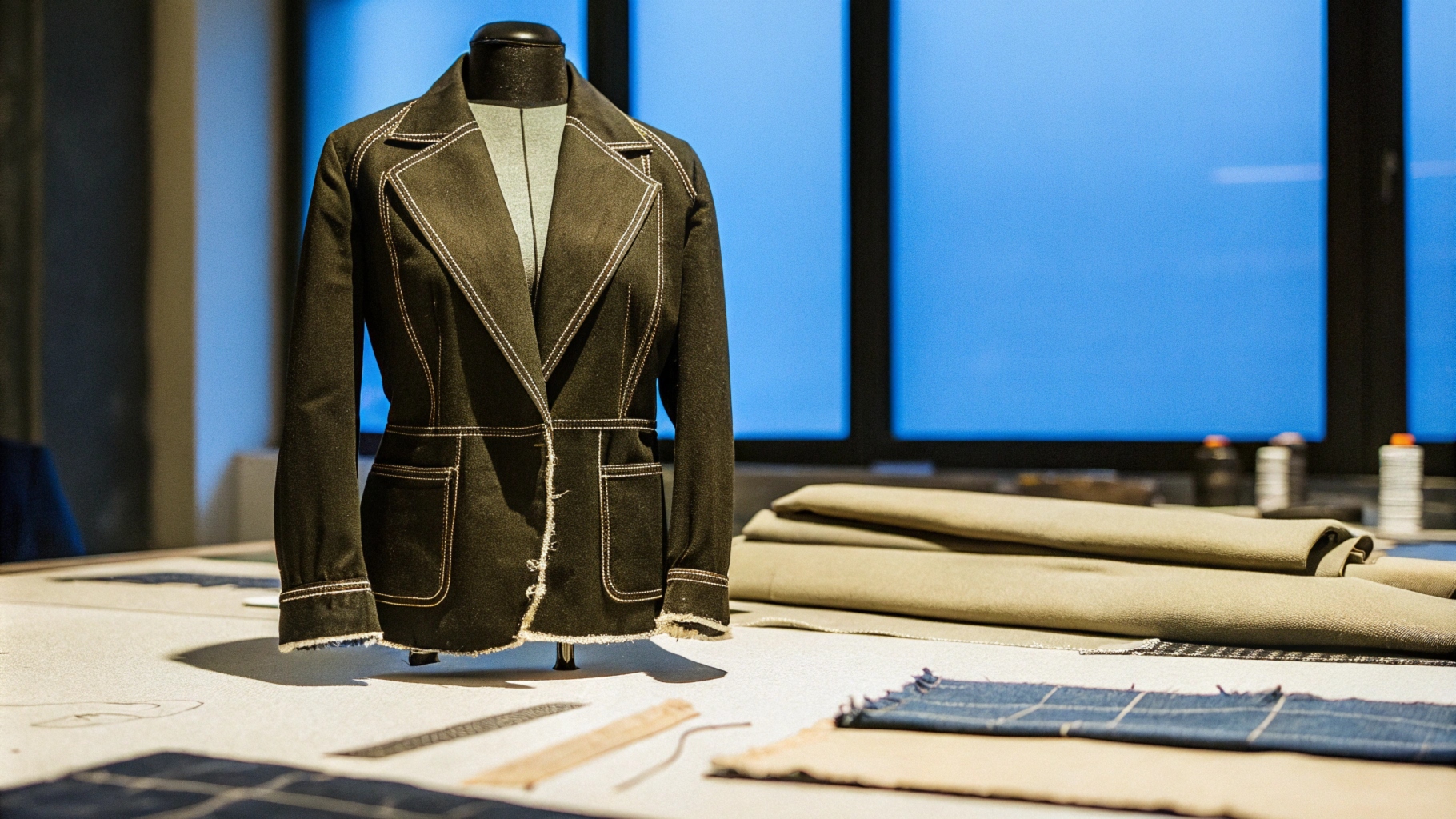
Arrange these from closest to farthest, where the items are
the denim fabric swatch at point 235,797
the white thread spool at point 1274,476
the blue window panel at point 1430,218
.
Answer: the denim fabric swatch at point 235,797, the white thread spool at point 1274,476, the blue window panel at point 1430,218

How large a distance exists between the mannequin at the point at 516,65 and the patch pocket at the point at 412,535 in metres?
0.50

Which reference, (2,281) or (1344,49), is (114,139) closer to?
(2,281)

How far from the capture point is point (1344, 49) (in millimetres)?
2811

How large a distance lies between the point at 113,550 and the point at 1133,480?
9.85 ft

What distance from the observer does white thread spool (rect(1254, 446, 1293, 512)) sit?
2514mm

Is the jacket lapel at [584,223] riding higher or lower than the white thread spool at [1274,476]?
higher

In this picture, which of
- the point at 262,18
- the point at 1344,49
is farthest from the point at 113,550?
the point at 1344,49

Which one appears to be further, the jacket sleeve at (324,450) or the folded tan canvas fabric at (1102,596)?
the folded tan canvas fabric at (1102,596)

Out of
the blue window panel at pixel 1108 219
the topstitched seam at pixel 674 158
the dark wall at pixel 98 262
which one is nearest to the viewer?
the topstitched seam at pixel 674 158

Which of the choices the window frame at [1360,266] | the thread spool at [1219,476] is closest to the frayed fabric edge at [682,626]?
the thread spool at [1219,476]

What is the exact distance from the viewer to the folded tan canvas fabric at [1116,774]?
893 millimetres

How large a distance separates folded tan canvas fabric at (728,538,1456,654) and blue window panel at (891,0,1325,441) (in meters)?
1.31

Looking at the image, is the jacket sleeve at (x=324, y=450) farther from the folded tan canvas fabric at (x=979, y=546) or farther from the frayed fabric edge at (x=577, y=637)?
the folded tan canvas fabric at (x=979, y=546)

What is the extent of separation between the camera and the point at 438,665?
1574mm
